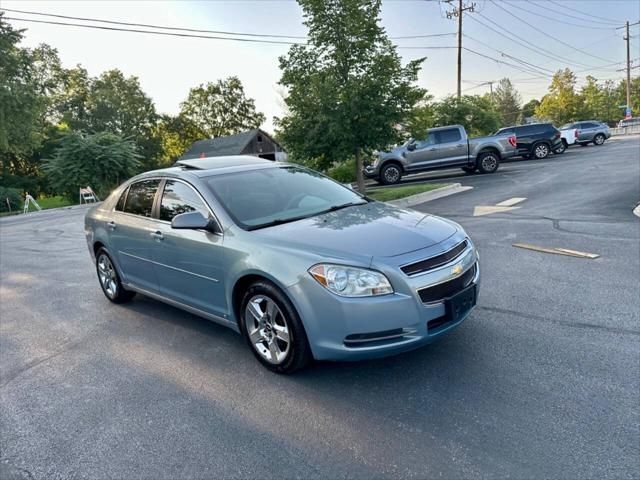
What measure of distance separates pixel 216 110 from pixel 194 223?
2985 inches

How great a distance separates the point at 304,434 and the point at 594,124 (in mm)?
32680

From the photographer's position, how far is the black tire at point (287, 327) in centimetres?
326

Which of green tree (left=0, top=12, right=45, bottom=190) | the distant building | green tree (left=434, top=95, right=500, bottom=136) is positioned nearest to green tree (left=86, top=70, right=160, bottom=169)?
the distant building

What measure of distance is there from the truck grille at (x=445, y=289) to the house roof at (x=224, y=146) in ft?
176

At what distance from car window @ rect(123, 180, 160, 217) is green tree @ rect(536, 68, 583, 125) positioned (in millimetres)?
52758

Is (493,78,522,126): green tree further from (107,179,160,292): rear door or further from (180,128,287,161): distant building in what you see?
(107,179,160,292): rear door

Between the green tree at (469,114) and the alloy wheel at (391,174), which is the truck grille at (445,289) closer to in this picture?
the alloy wheel at (391,174)

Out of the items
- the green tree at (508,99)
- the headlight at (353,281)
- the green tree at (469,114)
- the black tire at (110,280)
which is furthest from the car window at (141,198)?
the green tree at (508,99)

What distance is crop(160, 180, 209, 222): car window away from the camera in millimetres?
4104

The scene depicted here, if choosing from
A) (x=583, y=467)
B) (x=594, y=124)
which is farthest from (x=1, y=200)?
(x=594, y=124)

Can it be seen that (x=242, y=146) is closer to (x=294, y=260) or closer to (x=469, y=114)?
(x=469, y=114)

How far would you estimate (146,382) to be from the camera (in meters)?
3.65

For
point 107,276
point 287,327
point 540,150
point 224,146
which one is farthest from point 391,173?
point 224,146

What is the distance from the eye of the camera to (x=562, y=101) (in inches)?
1881
